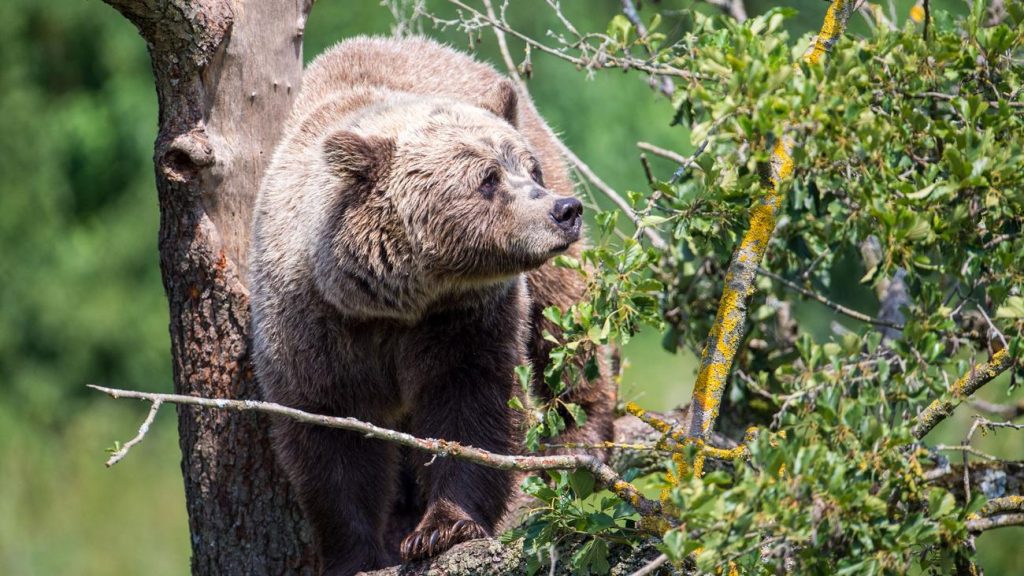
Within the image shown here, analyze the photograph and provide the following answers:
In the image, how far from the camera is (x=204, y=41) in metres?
4.44

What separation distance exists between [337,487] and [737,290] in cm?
185

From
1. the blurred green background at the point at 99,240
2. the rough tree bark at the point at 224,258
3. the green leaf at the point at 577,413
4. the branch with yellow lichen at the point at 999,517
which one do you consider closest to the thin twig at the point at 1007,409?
the rough tree bark at the point at 224,258

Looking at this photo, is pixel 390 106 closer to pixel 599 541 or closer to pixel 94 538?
pixel 599 541

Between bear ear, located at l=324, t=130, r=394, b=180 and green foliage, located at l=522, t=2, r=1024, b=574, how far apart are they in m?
1.13

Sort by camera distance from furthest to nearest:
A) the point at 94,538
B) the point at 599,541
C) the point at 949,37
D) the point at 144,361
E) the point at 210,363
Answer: the point at 144,361, the point at 94,538, the point at 210,363, the point at 599,541, the point at 949,37

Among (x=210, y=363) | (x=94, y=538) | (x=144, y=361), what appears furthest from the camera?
(x=144, y=361)

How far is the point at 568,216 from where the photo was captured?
4137 millimetres

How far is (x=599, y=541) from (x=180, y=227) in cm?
225

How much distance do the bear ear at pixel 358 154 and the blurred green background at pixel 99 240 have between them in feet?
26.6

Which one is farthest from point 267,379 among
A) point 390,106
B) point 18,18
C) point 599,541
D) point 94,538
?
point 18,18

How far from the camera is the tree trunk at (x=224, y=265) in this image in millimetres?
4562

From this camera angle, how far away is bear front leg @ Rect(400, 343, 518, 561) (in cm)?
438

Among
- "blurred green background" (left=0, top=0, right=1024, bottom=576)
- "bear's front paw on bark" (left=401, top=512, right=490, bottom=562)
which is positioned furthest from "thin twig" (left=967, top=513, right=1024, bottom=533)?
"blurred green background" (left=0, top=0, right=1024, bottom=576)

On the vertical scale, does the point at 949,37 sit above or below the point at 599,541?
above
